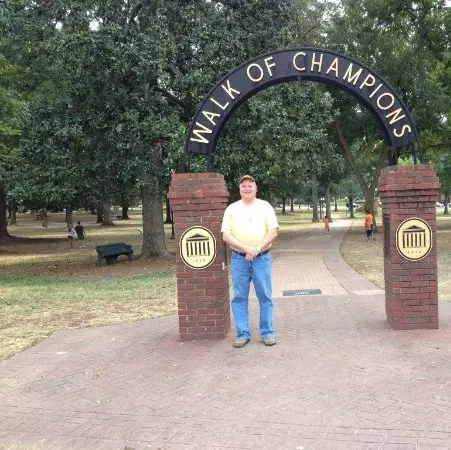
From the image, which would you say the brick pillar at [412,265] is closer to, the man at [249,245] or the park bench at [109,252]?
the man at [249,245]

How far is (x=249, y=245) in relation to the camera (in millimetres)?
5340

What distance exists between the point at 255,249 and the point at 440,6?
21644mm

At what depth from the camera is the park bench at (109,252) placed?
17.1 meters

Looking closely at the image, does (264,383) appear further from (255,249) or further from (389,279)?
(389,279)

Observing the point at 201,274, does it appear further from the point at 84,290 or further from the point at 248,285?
the point at 84,290

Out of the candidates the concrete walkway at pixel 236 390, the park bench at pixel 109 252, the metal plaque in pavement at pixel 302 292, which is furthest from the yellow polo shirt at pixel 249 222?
the park bench at pixel 109 252

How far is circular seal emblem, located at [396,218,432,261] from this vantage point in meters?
5.85

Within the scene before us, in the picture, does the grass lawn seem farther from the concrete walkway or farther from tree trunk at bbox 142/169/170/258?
the concrete walkway

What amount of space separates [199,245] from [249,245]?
0.75 metres

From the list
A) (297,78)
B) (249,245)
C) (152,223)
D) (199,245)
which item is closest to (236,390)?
(249,245)

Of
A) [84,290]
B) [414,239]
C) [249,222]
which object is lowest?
[84,290]

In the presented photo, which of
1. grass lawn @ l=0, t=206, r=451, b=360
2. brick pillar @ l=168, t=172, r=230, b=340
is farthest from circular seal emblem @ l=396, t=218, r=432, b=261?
grass lawn @ l=0, t=206, r=451, b=360

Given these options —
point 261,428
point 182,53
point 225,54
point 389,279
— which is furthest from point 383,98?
point 182,53

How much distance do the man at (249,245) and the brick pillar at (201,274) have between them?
1.21 feet
